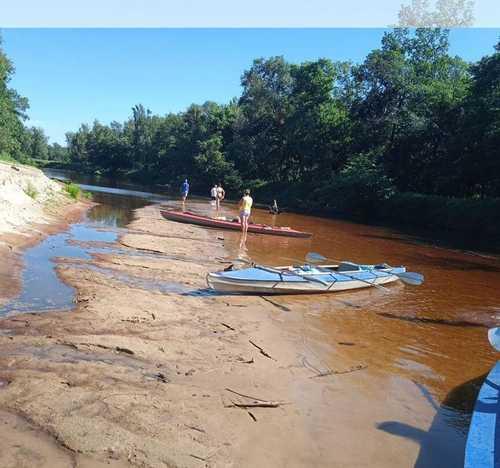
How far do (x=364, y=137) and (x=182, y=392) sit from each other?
151ft

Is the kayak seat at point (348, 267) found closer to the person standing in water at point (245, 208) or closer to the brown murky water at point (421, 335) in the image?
the brown murky water at point (421, 335)

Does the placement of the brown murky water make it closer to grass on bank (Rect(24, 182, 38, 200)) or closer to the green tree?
grass on bank (Rect(24, 182, 38, 200))

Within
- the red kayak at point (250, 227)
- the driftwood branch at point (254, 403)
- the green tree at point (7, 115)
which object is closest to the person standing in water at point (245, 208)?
the red kayak at point (250, 227)

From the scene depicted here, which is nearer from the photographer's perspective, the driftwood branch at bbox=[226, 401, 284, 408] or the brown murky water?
the driftwood branch at bbox=[226, 401, 284, 408]

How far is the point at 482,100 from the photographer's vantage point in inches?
1280

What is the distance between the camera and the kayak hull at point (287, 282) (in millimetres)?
10766

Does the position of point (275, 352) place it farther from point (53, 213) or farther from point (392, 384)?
point (53, 213)

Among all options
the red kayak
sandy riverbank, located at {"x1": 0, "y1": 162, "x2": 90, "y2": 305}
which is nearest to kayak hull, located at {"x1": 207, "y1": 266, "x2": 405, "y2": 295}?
sandy riverbank, located at {"x1": 0, "y1": 162, "x2": 90, "y2": 305}

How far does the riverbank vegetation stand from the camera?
3384 cm

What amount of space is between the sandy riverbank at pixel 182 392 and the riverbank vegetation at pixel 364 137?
86.9 feet

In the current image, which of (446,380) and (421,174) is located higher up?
(421,174)

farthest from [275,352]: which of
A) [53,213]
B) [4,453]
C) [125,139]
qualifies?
[125,139]

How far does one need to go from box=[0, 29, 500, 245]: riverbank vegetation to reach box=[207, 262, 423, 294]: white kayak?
20.2m

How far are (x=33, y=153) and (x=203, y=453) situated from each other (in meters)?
162
